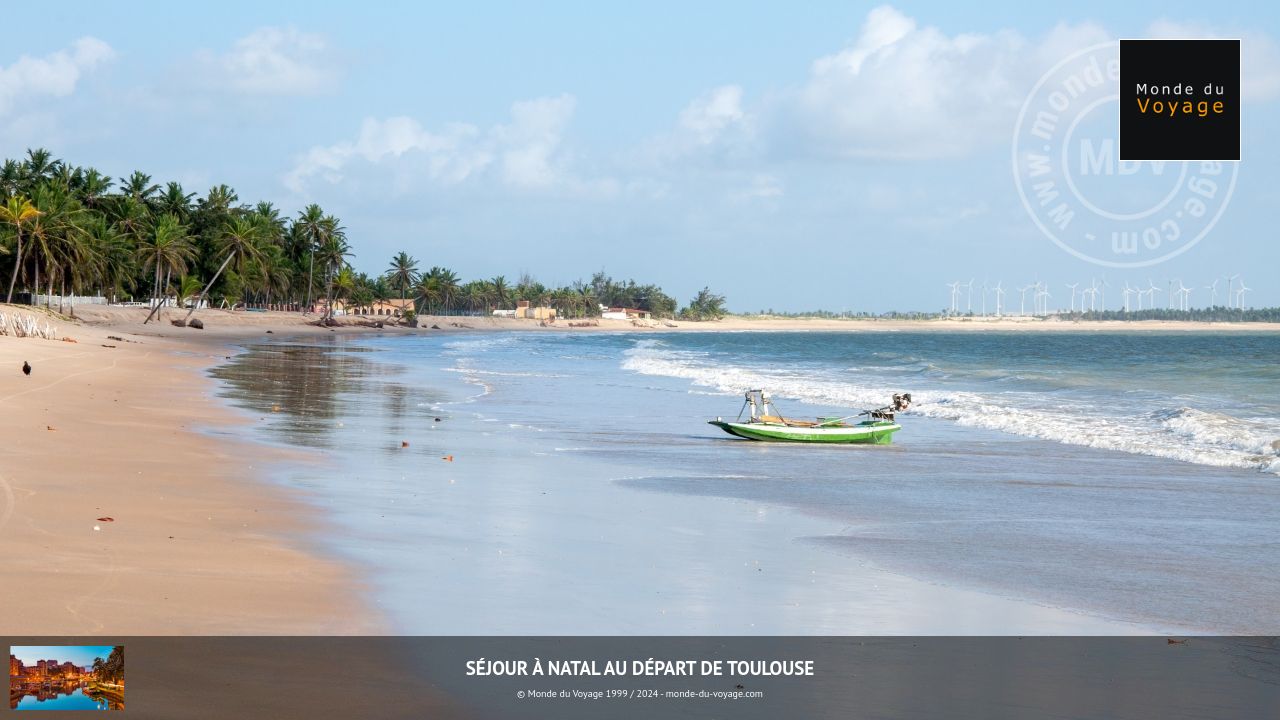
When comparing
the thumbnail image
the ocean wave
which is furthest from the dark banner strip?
the ocean wave

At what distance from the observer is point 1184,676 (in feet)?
22.9

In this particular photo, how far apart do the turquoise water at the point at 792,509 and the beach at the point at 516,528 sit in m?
0.05

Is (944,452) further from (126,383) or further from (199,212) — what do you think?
(199,212)

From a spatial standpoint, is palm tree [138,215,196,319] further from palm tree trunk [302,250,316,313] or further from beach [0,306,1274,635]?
beach [0,306,1274,635]

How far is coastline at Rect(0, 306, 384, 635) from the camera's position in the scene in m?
7.21

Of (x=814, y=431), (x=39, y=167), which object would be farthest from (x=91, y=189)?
(x=814, y=431)

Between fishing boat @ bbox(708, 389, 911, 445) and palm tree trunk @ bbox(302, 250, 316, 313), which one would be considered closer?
fishing boat @ bbox(708, 389, 911, 445)

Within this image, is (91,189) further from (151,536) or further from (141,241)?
(151,536)

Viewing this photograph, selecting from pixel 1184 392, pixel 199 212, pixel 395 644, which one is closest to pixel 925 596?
pixel 395 644

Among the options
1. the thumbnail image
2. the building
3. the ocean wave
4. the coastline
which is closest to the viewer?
the thumbnail image

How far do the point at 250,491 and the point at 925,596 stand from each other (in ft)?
25.3

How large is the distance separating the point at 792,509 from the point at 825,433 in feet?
28.9

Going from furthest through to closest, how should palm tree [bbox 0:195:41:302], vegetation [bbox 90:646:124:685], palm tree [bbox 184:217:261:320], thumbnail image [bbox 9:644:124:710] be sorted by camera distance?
Answer: palm tree [bbox 184:217:261:320] < palm tree [bbox 0:195:41:302] < vegetation [bbox 90:646:124:685] < thumbnail image [bbox 9:644:124:710]

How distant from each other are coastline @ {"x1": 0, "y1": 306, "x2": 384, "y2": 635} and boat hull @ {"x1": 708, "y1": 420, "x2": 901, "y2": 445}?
951cm
